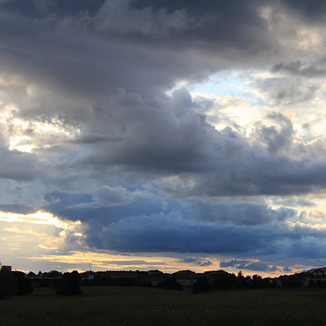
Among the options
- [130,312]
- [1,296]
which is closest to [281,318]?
[130,312]

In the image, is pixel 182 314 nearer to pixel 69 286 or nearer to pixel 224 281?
A: pixel 69 286

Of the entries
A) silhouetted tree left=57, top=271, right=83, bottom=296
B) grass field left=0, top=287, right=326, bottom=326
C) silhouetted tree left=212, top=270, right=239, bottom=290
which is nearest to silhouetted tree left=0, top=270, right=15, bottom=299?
silhouetted tree left=57, top=271, right=83, bottom=296

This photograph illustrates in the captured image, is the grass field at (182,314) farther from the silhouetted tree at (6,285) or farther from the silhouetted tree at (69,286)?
the silhouetted tree at (69,286)

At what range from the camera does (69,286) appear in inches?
3863

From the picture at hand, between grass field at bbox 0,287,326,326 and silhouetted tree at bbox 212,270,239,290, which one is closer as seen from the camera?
grass field at bbox 0,287,326,326

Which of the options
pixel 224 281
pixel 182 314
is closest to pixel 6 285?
pixel 224 281

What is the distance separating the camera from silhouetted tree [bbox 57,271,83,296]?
9738 centimetres

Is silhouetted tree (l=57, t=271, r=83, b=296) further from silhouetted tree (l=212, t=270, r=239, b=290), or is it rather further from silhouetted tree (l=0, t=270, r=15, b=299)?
silhouetted tree (l=212, t=270, r=239, b=290)

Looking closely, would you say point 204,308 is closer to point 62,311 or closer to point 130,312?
point 130,312

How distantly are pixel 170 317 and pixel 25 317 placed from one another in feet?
33.9

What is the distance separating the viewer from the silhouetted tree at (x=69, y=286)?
319 ft

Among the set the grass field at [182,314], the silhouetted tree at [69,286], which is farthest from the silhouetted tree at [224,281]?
the grass field at [182,314]

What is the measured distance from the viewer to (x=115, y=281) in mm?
161000

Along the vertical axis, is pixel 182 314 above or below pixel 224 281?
above
